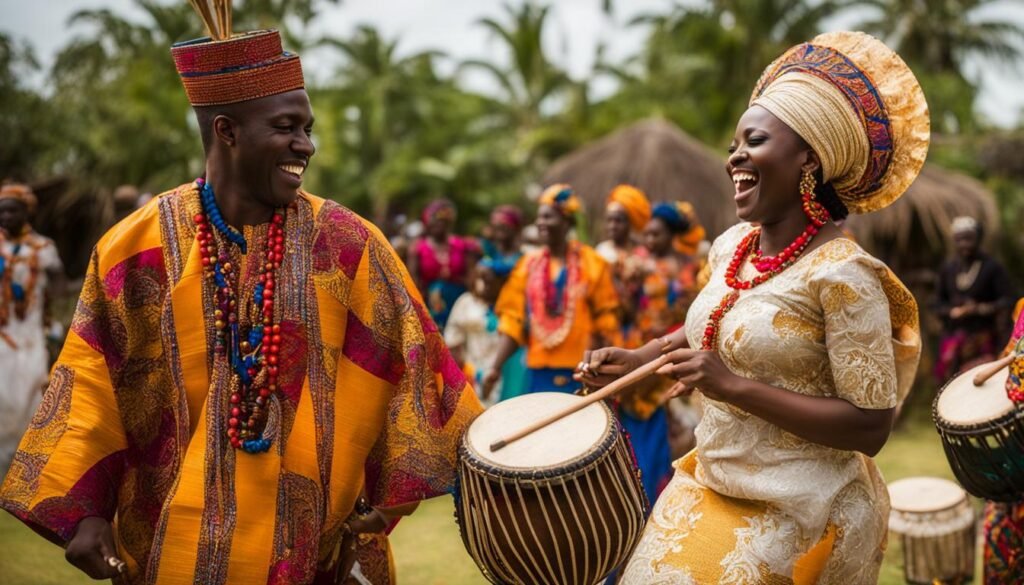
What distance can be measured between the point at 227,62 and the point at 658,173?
13.4m

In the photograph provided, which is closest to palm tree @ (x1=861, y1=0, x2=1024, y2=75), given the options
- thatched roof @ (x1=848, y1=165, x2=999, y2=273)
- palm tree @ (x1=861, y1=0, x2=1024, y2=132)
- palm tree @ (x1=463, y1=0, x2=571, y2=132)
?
palm tree @ (x1=861, y1=0, x2=1024, y2=132)

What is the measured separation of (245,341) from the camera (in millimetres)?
3006

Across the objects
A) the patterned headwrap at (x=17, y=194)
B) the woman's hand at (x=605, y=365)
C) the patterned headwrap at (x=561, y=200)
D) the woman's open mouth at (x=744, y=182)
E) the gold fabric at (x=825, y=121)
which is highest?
the gold fabric at (x=825, y=121)

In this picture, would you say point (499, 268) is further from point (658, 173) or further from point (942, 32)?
point (942, 32)

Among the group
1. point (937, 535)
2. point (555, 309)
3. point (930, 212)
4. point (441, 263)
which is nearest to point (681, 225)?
point (555, 309)

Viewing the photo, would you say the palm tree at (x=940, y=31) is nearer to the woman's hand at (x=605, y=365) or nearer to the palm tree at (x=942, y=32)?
the palm tree at (x=942, y=32)

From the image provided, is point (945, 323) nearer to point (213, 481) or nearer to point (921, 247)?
point (921, 247)

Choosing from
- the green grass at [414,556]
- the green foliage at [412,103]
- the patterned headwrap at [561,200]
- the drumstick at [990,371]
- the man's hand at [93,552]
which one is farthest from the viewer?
the green foliage at [412,103]

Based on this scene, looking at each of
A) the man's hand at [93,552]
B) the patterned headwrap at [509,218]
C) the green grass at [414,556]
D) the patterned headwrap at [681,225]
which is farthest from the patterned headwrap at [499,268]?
the man's hand at [93,552]

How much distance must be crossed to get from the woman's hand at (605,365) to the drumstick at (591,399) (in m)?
0.31

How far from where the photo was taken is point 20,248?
813 centimetres

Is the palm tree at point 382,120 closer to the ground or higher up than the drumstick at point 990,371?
closer to the ground

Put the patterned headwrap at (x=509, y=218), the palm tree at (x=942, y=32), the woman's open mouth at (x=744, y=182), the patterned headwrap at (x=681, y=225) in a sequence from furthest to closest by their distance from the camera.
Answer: the palm tree at (x=942, y=32) → the patterned headwrap at (x=509, y=218) → the patterned headwrap at (x=681, y=225) → the woman's open mouth at (x=744, y=182)

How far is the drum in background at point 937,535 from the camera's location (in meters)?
5.35
